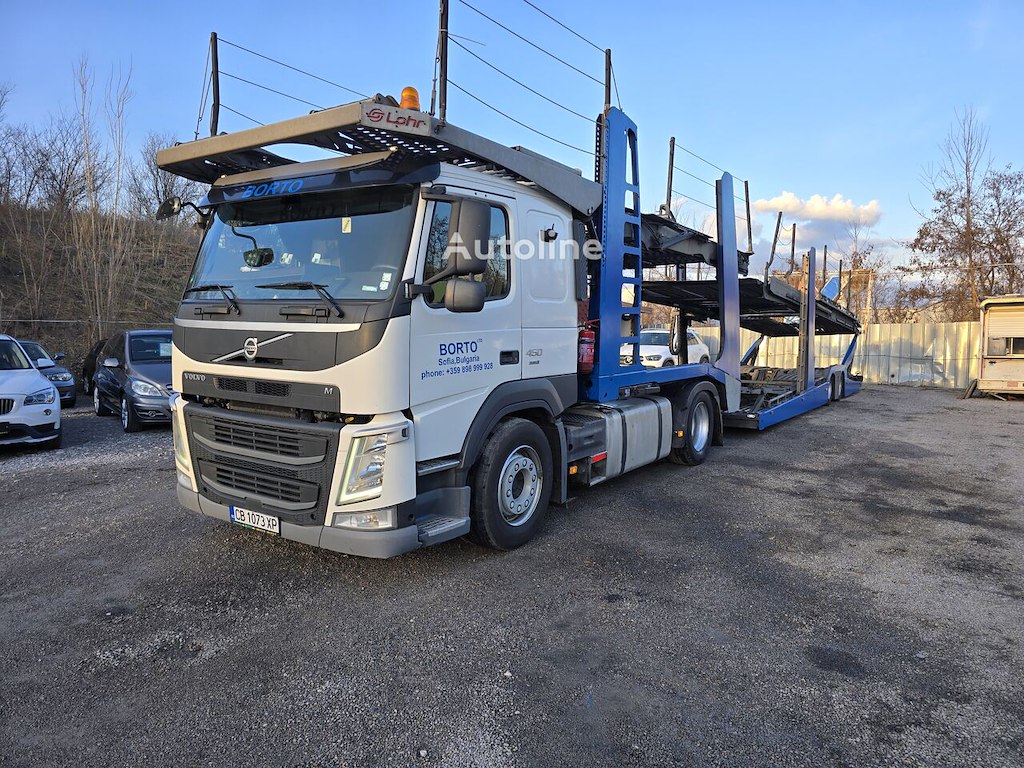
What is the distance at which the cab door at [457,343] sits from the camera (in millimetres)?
3912

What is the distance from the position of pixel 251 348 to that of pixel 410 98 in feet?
6.28

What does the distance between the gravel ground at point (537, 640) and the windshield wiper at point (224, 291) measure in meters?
1.88

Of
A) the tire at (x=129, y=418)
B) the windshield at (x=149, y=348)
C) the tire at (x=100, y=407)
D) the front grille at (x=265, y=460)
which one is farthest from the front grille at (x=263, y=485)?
the tire at (x=100, y=407)

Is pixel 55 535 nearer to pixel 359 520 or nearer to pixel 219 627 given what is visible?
pixel 219 627

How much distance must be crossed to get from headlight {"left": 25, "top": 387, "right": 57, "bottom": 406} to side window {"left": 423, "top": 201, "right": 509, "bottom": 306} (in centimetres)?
707

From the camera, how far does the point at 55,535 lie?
5133 millimetres

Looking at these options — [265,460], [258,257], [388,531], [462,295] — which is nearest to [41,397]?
[258,257]

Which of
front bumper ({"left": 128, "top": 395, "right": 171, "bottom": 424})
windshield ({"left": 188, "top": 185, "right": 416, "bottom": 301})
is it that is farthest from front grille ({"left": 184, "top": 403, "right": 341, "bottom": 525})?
front bumper ({"left": 128, "top": 395, "right": 171, "bottom": 424})

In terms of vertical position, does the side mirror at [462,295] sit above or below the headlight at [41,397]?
above

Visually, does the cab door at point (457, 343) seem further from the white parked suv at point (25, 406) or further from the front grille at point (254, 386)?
the white parked suv at point (25, 406)

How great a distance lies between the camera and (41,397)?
8.15 metres

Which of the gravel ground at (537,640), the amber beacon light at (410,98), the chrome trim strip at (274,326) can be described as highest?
the amber beacon light at (410,98)

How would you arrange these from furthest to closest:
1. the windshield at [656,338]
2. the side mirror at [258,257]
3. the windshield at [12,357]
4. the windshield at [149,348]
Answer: the windshield at [656,338]
the windshield at [149,348]
the windshield at [12,357]
the side mirror at [258,257]

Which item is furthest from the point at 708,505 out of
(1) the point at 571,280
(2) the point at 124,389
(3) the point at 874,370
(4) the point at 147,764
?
(3) the point at 874,370
